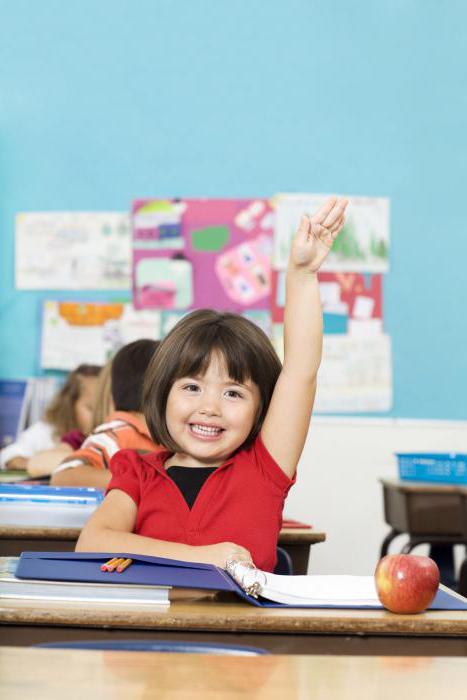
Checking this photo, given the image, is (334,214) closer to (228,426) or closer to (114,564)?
(228,426)

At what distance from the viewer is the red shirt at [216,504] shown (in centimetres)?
180

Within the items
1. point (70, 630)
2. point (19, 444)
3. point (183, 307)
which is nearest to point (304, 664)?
point (70, 630)

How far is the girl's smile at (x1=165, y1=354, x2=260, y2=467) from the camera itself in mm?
1876

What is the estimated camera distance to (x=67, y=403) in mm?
4742

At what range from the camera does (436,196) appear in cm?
540

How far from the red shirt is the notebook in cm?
49

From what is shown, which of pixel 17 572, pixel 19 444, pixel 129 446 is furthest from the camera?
pixel 19 444

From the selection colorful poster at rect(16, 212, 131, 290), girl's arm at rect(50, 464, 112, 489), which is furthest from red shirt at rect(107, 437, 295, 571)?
colorful poster at rect(16, 212, 131, 290)

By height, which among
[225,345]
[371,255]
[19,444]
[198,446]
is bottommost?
[19,444]

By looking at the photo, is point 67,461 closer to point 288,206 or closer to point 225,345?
point 225,345

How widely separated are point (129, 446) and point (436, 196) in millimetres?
3102

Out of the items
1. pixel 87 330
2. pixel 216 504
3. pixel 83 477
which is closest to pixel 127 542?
pixel 216 504

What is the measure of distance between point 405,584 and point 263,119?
14.4ft

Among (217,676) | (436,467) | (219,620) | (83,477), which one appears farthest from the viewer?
(436,467)
